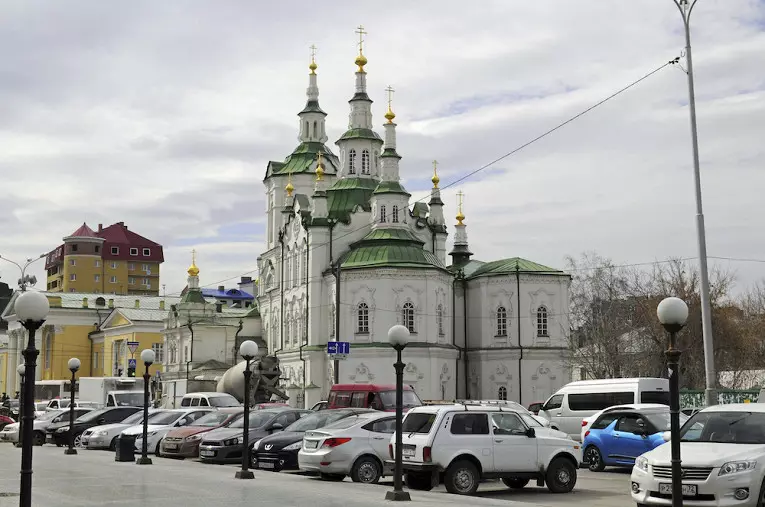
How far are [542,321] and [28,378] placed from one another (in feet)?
187

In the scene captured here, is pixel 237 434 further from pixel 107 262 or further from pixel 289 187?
pixel 107 262

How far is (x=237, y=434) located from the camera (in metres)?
26.7

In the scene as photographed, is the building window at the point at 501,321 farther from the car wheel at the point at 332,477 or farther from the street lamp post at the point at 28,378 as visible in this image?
the street lamp post at the point at 28,378

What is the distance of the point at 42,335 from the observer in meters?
108

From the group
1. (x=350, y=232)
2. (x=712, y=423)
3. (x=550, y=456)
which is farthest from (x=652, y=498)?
(x=350, y=232)

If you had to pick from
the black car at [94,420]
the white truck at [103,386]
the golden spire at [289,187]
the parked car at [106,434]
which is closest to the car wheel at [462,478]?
the parked car at [106,434]

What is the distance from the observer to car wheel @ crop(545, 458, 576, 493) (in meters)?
19.2

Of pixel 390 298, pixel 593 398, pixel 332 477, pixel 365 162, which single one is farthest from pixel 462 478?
pixel 365 162

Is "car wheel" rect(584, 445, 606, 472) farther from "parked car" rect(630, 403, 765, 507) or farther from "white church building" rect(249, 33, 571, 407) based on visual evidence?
"white church building" rect(249, 33, 571, 407)

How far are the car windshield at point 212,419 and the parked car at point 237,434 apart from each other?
242 centimetres

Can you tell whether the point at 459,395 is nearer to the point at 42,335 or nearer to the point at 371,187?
the point at 371,187

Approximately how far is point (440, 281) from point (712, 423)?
4816cm

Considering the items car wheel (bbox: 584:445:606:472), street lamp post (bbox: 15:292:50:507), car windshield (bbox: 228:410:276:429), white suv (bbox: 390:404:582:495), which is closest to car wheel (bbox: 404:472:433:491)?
white suv (bbox: 390:404:582:495)

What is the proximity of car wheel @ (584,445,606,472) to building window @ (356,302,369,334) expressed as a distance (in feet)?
123
